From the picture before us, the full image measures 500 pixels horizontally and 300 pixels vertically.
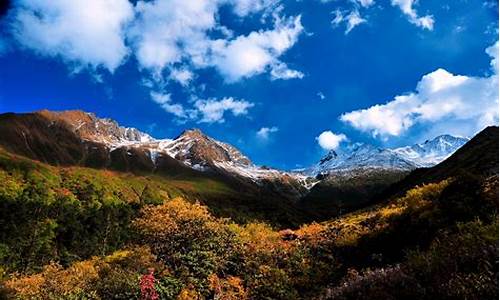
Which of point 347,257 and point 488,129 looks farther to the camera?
point 488,129

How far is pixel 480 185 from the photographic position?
37.8 metres

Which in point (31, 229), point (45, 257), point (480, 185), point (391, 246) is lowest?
point (391, 246)

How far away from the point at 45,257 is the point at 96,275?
10256 centimetres

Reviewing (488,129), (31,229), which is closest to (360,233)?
(31,229)

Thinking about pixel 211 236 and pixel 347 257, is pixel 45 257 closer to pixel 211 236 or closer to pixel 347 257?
pixel 211 236

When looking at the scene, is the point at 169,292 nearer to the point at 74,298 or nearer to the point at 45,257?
the point at 74,298

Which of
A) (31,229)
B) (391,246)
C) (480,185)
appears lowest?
(391,246)

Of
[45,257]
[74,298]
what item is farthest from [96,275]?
[45,257]

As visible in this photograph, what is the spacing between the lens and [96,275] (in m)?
51.3

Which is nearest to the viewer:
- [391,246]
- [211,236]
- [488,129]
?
[391,246]

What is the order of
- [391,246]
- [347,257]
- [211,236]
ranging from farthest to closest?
[211,236] → [347,257] → [391,246]

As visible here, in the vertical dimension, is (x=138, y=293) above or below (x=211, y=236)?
below

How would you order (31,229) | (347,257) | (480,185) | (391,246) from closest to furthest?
(480,185) → (391,246) → (347,257) → (31,229)

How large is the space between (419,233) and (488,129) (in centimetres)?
17635
